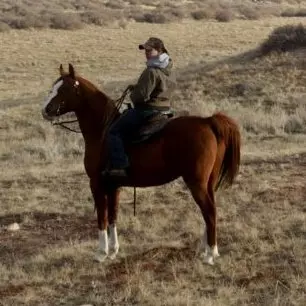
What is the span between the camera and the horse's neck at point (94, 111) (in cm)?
793

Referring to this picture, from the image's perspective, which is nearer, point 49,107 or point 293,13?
point 49,107

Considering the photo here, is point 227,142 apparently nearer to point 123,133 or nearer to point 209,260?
point 123,133

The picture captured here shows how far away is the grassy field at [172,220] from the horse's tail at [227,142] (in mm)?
873

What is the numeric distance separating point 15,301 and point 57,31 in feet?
121

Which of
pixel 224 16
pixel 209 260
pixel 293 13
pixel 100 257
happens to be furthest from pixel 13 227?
pixel 293 13

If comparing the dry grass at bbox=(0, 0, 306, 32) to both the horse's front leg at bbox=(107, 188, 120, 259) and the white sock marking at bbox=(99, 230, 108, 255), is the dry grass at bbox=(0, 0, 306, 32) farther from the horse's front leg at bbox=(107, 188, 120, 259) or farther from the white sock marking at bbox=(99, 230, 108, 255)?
the white sock marking at bbox=(99, 230, 108, 255)

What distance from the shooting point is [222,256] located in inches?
308

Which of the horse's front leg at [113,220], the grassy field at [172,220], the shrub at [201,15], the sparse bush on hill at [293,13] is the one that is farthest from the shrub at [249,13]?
the horse's front leg at [113,220]

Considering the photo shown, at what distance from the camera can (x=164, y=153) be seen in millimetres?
7574

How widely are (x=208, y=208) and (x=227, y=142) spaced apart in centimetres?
73

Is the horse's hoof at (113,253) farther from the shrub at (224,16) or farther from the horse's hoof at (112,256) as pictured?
the shrub at (224,16)

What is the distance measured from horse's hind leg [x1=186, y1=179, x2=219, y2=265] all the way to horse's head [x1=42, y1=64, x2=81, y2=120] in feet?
5.21

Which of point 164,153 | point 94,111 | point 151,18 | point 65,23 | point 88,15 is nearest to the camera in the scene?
point 164,153

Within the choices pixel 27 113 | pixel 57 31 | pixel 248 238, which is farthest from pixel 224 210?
pixel 57 31
